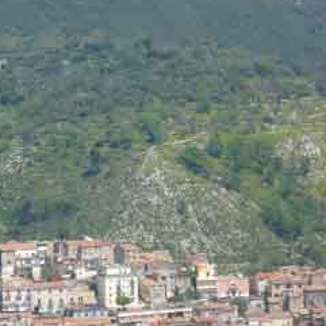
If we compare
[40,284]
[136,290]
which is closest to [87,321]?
[40,284]

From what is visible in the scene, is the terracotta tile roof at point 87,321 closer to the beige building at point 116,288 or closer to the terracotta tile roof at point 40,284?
the beige building at point 116,288

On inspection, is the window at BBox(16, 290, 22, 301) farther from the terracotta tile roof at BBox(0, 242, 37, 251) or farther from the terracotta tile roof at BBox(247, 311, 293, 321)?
the terracotta tile roof at BBox(247, 311, 293, 321)

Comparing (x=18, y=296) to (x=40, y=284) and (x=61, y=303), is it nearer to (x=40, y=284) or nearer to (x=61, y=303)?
(x=40, y=284)

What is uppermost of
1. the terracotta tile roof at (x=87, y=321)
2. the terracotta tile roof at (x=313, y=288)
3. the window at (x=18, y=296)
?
the terracotta tile roof at (x=313, y=288)

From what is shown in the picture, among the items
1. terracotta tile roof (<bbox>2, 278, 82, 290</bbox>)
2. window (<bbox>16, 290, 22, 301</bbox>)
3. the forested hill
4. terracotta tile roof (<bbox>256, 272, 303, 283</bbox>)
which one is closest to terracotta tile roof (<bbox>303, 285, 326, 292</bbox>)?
terracotta tile roof (<bbox>256, 272, 303, 283</bbox>)

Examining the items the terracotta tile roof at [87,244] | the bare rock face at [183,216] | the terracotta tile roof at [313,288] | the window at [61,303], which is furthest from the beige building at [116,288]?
the bare rock face at [183,216]
